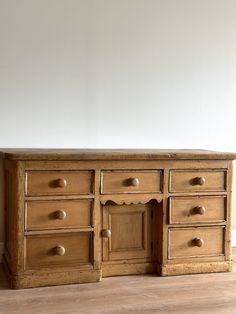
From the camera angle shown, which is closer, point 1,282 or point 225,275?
point 1,282

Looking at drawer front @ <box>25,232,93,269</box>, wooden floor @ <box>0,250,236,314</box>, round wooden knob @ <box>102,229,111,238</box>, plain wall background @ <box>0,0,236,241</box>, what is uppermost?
plain wall background @ <box>0,0,236,241</box>

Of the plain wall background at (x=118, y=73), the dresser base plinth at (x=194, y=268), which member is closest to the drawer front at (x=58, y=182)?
the plain wall background at (x=118, y=73)

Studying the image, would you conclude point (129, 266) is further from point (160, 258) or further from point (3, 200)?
point (3, 200)

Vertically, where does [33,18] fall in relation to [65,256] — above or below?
above

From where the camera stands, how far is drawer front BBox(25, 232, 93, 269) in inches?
99.6

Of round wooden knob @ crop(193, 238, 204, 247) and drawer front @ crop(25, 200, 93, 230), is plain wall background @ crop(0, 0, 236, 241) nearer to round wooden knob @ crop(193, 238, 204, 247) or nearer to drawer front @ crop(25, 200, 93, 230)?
drawer front @ crop(25, 200, 93, 230)

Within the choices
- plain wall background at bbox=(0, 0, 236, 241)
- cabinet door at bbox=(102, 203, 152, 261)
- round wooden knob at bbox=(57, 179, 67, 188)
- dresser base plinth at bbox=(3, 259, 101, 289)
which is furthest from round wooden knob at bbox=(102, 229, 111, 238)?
plain wall background at bbox=(0, 0, 236, 241)

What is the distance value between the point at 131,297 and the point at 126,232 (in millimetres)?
445

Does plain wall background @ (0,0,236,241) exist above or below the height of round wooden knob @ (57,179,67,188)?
above

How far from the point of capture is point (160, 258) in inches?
109

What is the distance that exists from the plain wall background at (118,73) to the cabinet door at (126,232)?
61cm

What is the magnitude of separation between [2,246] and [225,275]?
142cm

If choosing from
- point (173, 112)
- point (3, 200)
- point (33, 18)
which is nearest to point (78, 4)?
point (33, 18)

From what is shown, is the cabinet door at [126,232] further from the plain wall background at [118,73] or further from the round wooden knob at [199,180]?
the plain wall background at [118,73]
